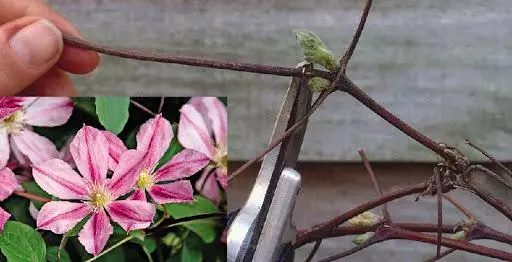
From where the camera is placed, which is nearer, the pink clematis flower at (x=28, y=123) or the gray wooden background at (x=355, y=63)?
the pink clematis flower at (x=28, y=123)

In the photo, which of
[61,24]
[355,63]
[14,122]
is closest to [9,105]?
[14,122]

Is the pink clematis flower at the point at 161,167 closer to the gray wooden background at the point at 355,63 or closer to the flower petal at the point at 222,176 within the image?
the flower petal at the point at 222,176

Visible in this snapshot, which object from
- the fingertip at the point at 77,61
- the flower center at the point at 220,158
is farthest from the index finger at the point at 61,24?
the flower center at the point at 220,158

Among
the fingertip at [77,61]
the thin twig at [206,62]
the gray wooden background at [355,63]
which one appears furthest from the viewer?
the gray wooden background at [355,63]

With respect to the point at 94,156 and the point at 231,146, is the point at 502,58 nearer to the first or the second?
the point at 231,146

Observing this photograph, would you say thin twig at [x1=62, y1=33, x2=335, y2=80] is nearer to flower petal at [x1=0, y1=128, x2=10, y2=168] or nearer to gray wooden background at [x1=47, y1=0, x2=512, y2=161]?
flower petal at [x1=0, y1=128, x2=10, y2=168]

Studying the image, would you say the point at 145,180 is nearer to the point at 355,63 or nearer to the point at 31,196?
the point at 31,196
